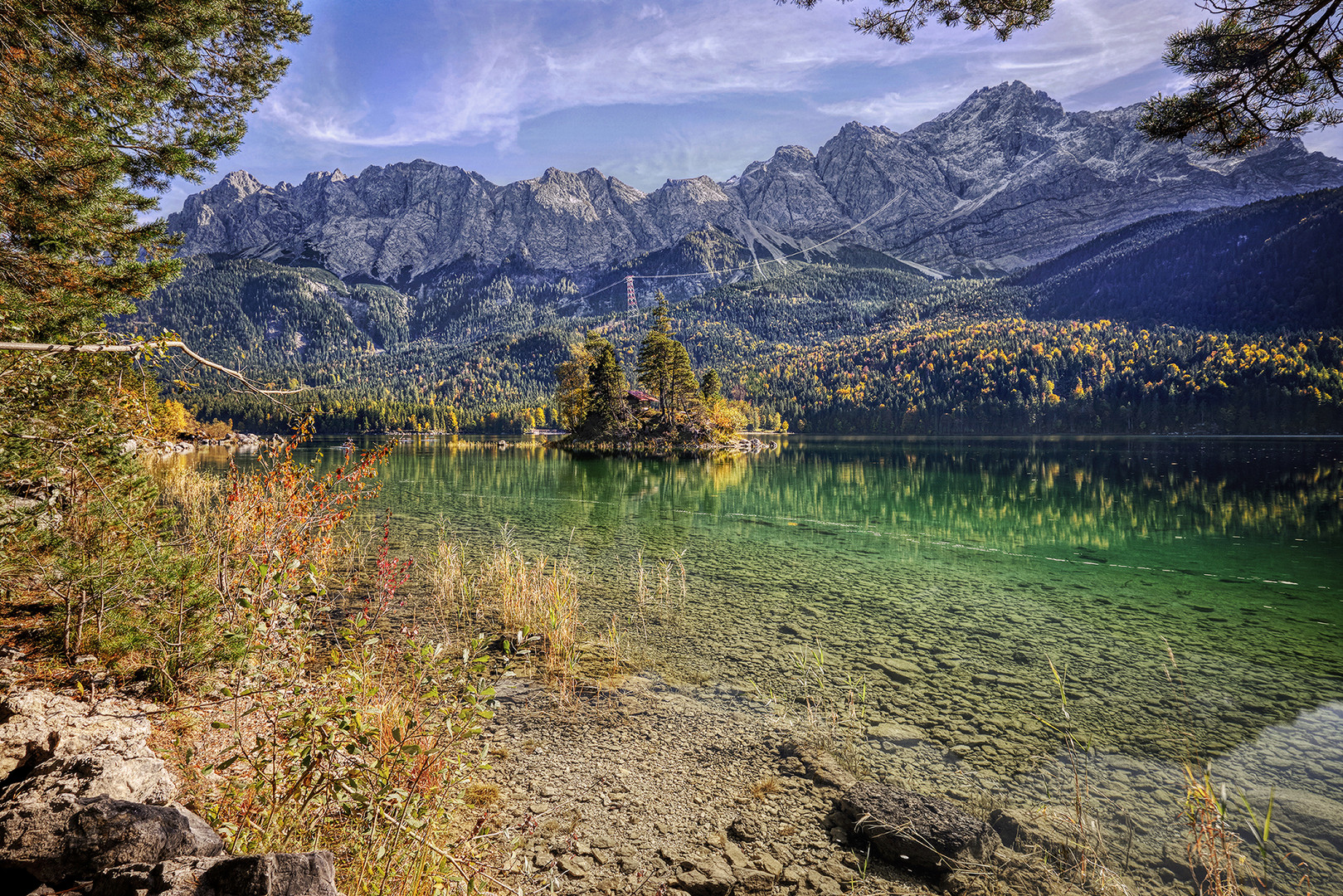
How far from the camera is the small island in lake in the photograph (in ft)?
216

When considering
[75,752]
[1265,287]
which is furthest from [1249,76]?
[1265,287]

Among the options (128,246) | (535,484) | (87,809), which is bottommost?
(535,484)

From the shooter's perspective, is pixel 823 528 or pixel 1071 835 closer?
pixel 1071 835

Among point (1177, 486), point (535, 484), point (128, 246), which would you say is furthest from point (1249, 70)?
point (1177, 486)

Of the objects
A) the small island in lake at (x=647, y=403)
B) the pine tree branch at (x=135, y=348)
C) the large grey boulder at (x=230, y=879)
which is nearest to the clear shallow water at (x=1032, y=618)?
the large grey boulder at (x=230, y=879)

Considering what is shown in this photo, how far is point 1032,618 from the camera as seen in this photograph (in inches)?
460

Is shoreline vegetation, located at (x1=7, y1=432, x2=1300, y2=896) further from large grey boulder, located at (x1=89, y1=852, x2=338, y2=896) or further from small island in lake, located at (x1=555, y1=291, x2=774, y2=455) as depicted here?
small island in lake, located at (x1=555, y1=291, x2=774, y2=455)

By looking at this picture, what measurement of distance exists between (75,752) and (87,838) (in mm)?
1550

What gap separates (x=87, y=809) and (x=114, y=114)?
685 cm

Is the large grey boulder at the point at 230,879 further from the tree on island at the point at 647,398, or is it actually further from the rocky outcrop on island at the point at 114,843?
the tree on island at the point at 647,398

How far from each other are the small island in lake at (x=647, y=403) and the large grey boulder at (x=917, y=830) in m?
60.6

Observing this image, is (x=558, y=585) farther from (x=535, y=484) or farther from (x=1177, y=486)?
(x=1177, y=486)

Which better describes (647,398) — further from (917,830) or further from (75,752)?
(75,752)

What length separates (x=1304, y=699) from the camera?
8.33m
